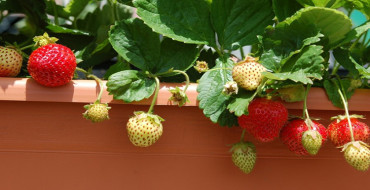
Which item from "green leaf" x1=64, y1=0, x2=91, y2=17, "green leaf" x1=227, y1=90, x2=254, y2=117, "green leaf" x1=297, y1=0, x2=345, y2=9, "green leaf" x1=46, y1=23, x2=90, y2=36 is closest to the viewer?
"green leaf" x1=227, y1=90, x2=254, y2=117

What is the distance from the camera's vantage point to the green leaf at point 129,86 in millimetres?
630

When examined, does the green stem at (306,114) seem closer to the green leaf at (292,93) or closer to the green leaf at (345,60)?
the green leaf at (292,93)

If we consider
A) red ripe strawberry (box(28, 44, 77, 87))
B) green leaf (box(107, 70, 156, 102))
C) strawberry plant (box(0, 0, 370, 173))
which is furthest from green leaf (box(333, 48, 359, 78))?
red ripe strawberry (box(28, 44, 77, 87))

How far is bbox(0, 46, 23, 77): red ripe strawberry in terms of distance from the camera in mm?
663

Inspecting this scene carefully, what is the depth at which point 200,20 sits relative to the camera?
2.42 ft

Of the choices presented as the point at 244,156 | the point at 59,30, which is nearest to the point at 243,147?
the point at 244,156

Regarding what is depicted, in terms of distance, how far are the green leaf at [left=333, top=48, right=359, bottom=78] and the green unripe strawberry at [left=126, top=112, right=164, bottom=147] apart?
34 cm

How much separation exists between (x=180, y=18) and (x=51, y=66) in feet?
0.77

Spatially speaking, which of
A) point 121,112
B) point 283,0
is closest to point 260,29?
point 283,0

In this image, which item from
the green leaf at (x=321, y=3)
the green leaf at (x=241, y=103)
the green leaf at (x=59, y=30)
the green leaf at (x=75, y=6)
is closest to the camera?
the green leaf at (x=241, y=103)

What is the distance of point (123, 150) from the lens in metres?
0.69

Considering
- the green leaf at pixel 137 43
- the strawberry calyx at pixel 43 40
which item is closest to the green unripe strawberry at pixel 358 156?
the green leaf at pixel 137 43

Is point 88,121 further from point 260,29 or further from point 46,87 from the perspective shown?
point 260,29

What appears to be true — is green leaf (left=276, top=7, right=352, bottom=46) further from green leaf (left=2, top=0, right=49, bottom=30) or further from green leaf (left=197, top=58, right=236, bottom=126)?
green leaf (left=2, top=0, right=49, bottom=30)
